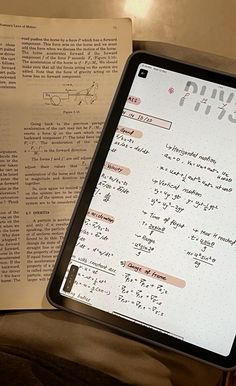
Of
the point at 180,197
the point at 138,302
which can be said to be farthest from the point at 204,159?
the point at 138,302

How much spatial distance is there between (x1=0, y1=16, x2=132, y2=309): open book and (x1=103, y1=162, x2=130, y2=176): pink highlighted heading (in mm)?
40

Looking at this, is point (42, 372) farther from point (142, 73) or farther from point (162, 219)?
point (142, 73)

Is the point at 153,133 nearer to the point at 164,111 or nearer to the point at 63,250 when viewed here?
the point at 164,111

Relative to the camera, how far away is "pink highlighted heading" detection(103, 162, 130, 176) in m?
0.67

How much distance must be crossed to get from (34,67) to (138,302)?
26cm

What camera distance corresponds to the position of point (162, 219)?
67 cm

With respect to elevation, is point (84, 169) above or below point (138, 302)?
above

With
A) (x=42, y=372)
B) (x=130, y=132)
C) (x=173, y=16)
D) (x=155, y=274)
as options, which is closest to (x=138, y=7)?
(x=173, y=16)

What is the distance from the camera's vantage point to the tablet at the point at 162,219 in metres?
0.66

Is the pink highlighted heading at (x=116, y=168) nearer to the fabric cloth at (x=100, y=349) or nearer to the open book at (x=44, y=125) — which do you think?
the open book at (x=44, y=125)

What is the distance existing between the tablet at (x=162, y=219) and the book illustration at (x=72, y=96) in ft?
0.15

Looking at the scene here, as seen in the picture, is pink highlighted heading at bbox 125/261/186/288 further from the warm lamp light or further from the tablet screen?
the warm lamp light

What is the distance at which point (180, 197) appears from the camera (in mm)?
668

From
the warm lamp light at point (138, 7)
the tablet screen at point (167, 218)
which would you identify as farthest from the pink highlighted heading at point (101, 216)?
the warm lamp light at point (138, 7)
